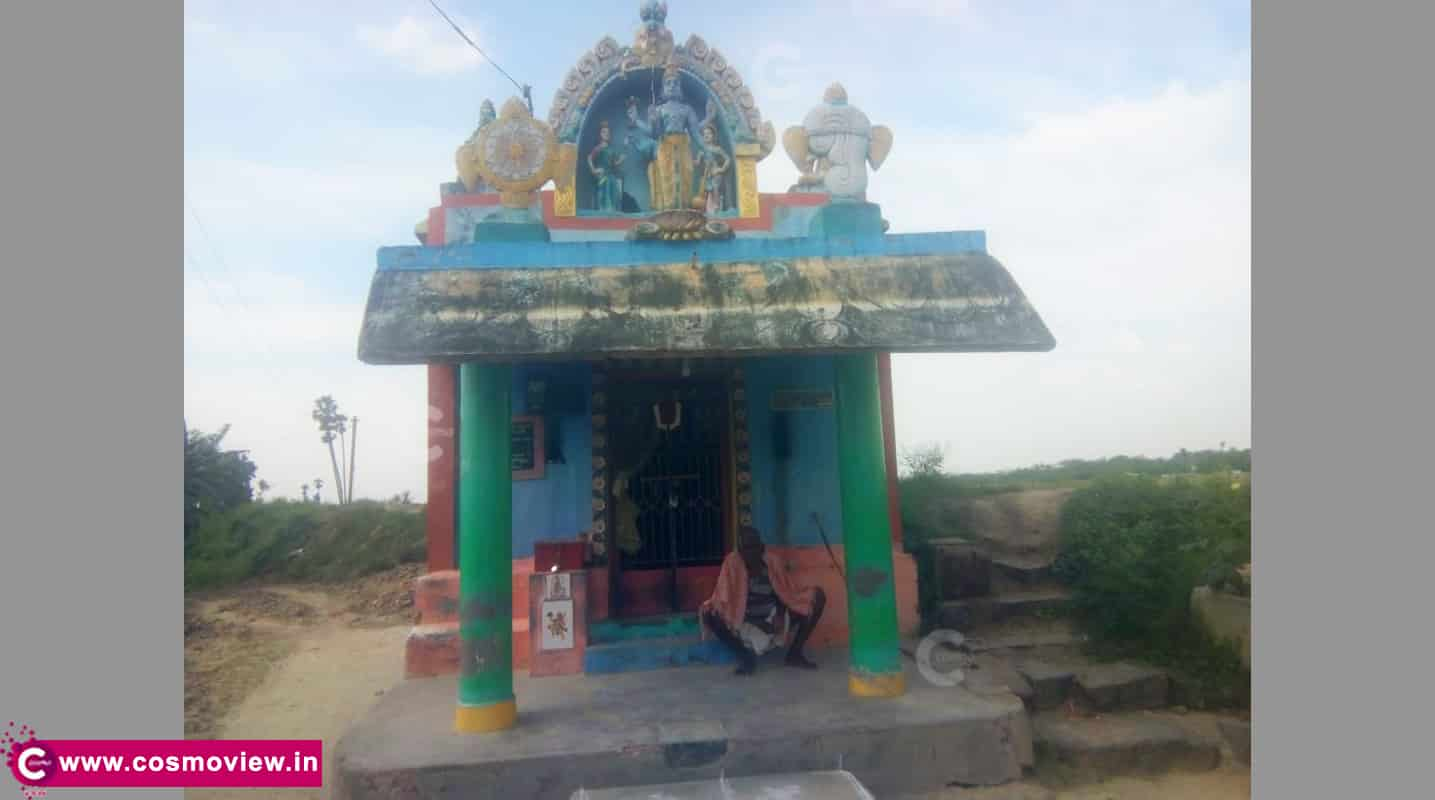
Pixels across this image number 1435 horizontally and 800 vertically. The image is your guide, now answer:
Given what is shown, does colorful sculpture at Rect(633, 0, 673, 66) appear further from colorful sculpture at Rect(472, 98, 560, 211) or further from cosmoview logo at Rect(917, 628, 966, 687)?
cosmoview logo at Rect(917, 628, 966, 687)

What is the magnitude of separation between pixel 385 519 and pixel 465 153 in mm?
14697

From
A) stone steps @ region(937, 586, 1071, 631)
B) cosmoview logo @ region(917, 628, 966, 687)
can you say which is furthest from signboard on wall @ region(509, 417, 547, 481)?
stone steps @ region(937, 586, 1071, 631)

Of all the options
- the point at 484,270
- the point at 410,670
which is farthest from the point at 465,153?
the point at 410,670

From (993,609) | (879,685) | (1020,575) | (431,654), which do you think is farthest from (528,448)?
(1020,575)

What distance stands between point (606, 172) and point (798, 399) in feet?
10.1

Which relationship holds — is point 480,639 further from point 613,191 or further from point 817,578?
point 613,191

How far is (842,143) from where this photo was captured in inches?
237

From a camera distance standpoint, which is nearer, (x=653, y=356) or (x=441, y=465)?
(x=653, y=356)

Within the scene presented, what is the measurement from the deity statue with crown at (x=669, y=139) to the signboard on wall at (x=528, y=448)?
239 cm

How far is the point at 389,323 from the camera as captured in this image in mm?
4980

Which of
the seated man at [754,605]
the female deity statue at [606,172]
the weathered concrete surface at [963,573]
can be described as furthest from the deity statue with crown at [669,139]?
the weathered concrete surface at [963,573]
